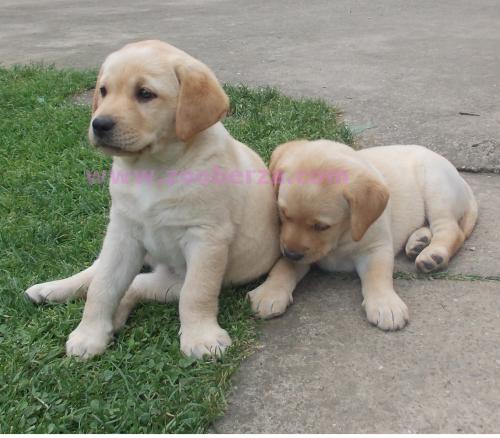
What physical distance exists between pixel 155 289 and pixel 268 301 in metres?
0.58

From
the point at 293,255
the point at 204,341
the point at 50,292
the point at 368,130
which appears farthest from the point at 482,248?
the point at 50,292

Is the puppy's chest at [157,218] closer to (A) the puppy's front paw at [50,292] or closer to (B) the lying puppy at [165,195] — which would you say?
(B) the lying puppy at [165,195]

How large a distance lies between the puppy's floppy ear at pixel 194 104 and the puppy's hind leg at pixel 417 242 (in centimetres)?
146

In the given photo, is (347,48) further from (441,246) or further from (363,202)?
(363,202)

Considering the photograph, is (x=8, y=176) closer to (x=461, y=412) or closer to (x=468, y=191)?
(x=468, y=191)

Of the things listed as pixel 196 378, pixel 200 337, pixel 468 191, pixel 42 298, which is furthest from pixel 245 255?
pixel 468 191

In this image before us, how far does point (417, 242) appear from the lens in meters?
3.43

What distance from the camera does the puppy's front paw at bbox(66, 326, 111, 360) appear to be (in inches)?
102

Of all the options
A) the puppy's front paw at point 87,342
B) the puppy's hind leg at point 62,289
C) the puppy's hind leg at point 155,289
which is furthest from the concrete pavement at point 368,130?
the puppy's hind leg at point 62,289

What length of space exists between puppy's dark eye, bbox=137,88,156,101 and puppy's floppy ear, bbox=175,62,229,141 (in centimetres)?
12

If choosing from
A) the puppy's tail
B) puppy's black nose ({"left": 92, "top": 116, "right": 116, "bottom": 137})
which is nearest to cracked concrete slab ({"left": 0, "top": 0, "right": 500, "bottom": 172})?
the puppy's tail

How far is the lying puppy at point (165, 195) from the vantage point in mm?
2561

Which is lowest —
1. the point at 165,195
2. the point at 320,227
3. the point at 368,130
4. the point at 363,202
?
the point at 368,130

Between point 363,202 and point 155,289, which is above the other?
point 363,202
